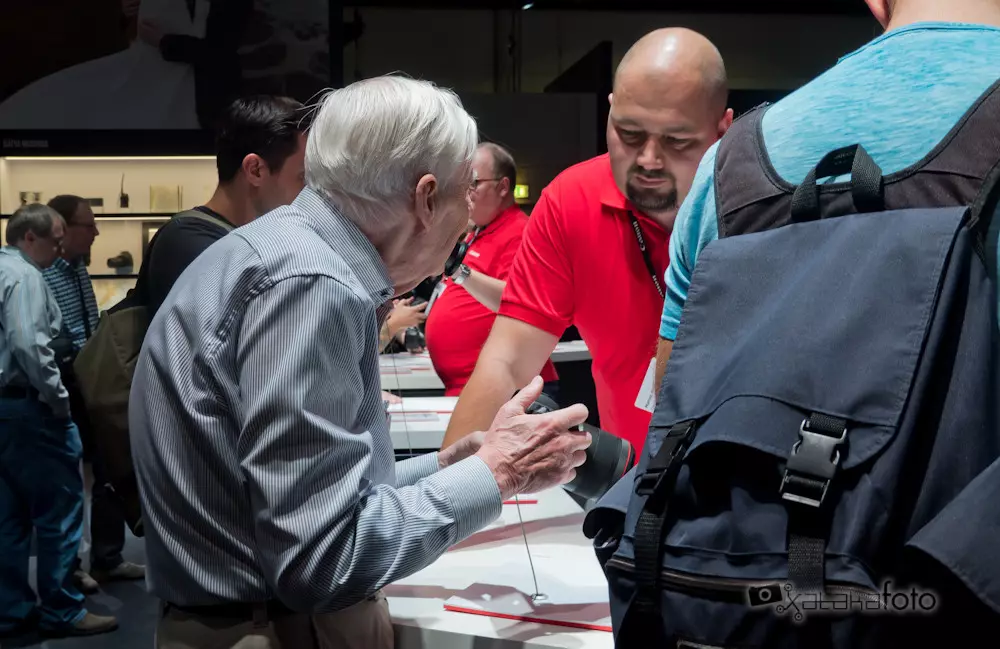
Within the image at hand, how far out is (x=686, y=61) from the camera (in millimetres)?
1995

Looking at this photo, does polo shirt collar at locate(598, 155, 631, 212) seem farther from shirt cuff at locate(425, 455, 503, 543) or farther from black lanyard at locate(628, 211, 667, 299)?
shirt cuff at locate(425, 455, 503, 543)

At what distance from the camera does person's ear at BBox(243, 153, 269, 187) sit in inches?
112

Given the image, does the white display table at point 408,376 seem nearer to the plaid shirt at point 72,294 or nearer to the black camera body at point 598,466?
the plaid shirt at point 72,294

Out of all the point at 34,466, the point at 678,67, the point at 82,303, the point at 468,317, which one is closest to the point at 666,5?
the point at 82,303

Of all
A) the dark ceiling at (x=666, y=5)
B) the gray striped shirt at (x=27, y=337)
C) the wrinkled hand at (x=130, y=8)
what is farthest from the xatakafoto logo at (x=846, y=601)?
the dark ceiling at (x=666, y=5)

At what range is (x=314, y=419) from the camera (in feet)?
3.85

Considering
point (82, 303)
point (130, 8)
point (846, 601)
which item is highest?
point (130, 8)

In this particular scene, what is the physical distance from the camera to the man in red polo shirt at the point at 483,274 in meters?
4.06

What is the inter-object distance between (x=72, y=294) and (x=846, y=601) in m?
5.16

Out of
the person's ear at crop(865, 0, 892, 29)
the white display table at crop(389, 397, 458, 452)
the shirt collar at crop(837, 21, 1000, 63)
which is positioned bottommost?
Answer: the white display table at crop(389, 397, 458, 452)

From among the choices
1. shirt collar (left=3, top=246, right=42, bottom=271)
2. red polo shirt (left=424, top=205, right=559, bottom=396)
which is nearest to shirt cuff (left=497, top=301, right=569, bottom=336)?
red polo shirt (left=424, top=205, right=559, bottom=396)

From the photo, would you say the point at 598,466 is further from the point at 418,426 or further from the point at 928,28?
the point at 418,426

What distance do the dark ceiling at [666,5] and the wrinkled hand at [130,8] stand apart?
144 inches

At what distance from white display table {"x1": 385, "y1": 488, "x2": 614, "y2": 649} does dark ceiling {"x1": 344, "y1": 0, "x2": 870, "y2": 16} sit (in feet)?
28.7
